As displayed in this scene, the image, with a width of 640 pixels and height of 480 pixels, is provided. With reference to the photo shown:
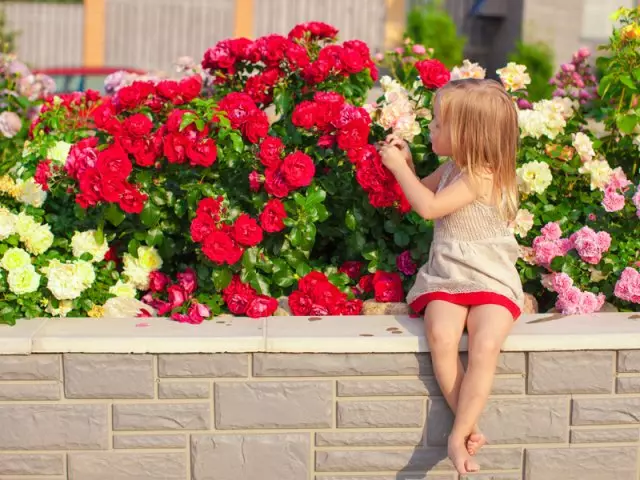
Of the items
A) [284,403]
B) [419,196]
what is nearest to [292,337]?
[284,403]

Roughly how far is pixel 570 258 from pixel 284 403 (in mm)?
1095

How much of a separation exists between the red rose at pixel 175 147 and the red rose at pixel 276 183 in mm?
273

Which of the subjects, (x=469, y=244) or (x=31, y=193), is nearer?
(x=469, y=244)

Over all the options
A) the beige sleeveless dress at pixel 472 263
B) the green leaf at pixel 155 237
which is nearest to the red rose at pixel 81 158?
the green leaf at pixel 155 237

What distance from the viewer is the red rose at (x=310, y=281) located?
3035 mm

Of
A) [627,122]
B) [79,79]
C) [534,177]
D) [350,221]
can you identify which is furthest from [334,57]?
[79,79]

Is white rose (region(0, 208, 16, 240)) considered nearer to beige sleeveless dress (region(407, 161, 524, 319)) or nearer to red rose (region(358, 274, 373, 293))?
red rose (region(358, 274, 373, 293))

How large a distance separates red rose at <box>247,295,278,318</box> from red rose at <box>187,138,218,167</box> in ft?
1.50

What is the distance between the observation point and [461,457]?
2635 mm

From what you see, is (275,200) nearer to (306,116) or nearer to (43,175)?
(306,116)

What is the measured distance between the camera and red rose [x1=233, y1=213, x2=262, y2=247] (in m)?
2.96

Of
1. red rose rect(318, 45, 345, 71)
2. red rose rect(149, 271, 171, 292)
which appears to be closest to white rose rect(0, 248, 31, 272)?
Result: red rose rect(149, 271, 171, 292)

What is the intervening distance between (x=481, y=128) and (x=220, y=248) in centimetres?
86

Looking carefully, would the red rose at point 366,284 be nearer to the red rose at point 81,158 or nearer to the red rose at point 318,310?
the red rose at point 318,310
